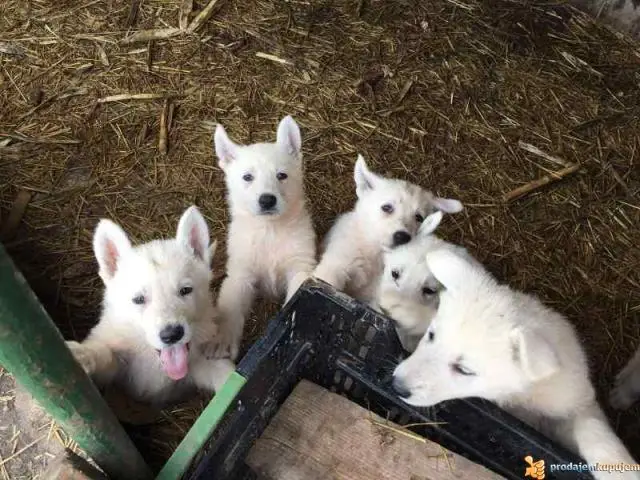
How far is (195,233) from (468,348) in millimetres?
1598

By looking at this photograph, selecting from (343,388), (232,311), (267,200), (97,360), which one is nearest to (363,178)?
(267,200)

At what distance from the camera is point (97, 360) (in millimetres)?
3111

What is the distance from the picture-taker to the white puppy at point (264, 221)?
390 centimetres

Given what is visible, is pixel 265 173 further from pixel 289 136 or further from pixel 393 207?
pixel 393 207

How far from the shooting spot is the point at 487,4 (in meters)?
6.34

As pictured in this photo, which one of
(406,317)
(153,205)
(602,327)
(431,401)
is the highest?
(431,401)

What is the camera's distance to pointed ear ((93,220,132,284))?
3.02 meters

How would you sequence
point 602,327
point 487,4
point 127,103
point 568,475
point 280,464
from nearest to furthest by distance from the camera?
point 568,475 → point 280,464 → point 602,327 → point 127,103 → point 487,4

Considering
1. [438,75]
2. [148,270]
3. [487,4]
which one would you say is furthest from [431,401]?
[487,4]

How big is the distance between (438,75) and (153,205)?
9.77 ft

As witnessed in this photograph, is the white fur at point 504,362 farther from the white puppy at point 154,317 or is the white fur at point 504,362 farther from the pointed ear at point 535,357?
the white puppy at point 154,317

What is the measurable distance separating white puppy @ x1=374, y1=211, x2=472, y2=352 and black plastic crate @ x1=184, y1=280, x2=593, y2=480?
0.42 metres

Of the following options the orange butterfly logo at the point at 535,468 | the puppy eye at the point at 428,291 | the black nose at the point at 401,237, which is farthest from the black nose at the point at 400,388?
the black nose at the point at 401,237

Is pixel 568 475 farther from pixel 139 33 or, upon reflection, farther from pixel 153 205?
pixel 139 33
